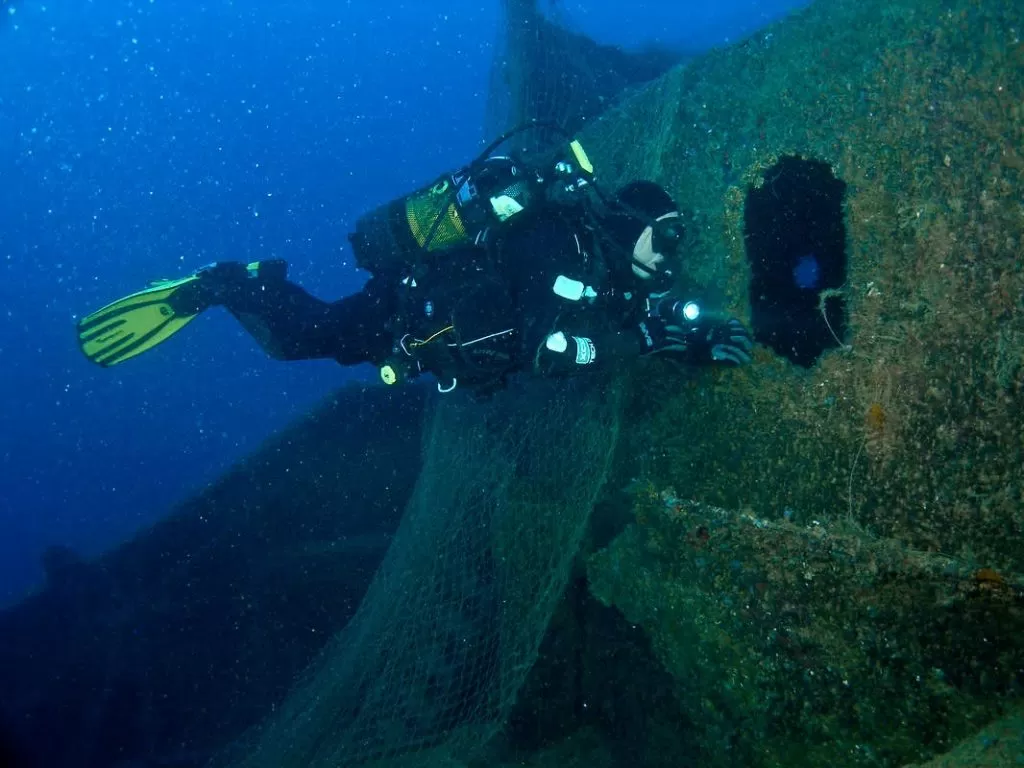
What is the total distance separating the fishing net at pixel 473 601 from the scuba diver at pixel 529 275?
1.62ft

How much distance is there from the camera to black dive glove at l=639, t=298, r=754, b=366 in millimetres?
2654

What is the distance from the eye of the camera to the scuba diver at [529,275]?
3.14 meters

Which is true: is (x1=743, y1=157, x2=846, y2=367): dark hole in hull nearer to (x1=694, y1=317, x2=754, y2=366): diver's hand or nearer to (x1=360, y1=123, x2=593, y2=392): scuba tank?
(x1=694, y1=317, x2=754, y2=366): diver's hand

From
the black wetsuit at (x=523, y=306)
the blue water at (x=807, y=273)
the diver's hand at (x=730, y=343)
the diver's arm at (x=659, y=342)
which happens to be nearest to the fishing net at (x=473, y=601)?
the diver's arm at (x=659, y=342)

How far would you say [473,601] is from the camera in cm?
383

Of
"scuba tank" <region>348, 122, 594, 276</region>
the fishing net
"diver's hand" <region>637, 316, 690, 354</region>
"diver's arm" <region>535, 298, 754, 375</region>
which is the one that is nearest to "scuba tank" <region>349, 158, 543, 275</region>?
"scuba tank" <region>348, 122, 594, 276</region>

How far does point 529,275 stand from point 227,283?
3.09 m

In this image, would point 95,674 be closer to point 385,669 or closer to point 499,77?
point 385,669

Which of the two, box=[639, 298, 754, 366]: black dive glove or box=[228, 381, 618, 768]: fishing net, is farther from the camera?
box=[228, 381, 618, 768]: fishing net

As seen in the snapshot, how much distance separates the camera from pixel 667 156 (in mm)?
3389

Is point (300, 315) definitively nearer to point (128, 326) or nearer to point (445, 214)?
point (445, 214)

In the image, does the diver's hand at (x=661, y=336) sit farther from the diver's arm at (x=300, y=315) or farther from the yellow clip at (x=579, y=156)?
the diver's arm at (x=300, y=315)

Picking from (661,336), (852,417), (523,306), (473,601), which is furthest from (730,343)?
(473,601)

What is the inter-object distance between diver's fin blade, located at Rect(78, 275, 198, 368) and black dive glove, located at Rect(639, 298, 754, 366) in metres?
4.35
